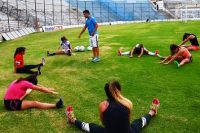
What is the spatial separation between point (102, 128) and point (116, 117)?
3.62 feet

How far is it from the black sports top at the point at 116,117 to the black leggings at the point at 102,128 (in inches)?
27.0

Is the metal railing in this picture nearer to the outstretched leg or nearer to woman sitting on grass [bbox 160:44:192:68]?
woman sitting on grass [bbox 160:44:192:68]

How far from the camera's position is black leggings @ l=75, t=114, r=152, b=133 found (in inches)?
342

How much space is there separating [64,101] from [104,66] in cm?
519

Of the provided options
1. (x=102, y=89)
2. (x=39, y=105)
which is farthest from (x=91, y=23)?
(x=39, y=105)

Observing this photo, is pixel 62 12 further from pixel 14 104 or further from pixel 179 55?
pixel 14 104

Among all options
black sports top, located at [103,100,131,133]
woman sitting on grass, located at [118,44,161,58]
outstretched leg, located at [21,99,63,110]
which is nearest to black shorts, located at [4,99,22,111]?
outstretched leg, located at [21,99,63,110]

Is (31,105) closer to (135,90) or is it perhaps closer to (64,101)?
(64,101)

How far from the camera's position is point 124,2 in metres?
81.6

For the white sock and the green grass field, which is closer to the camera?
the white sock

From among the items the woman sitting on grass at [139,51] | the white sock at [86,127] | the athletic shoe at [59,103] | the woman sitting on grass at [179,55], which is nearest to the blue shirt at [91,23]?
the woman sitting on grass at [139,51]

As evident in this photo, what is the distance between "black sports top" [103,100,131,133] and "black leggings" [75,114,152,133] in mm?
687

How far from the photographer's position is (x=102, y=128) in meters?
8.61

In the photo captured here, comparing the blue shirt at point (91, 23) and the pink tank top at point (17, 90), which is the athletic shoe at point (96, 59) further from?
the pink tank top at point (17, 90)
